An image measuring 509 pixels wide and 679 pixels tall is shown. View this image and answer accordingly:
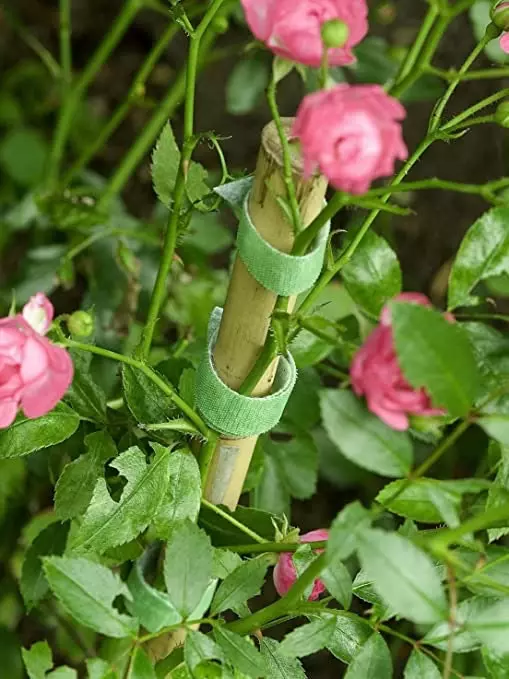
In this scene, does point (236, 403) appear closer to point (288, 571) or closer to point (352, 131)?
point (288, 571)

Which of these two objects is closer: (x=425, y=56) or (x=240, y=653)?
(x=425, y=56)

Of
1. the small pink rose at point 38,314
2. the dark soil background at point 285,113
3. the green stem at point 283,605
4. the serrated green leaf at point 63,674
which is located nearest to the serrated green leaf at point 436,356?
the green stem at point 283,605

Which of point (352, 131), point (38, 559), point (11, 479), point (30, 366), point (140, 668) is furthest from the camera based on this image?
point (11, 479)

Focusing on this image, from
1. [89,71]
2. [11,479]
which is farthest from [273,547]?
[89,71]

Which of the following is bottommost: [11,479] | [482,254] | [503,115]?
[11,479]

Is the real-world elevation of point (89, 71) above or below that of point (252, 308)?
below

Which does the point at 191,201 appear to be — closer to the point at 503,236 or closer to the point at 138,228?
the point at 503,236

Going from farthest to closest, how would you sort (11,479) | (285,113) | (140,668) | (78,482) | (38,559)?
1. (285,113)
2. (11,479)
3. (38,559)
4. (78,482)
5. (140,668)
